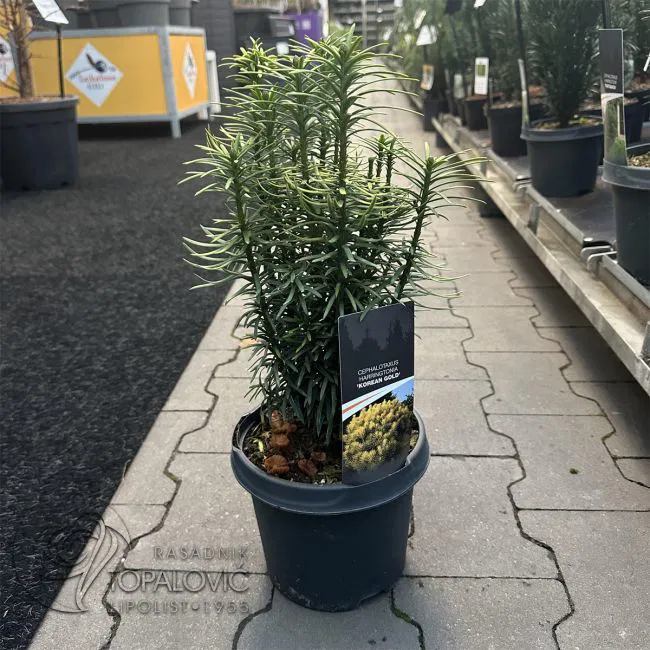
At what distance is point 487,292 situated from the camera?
3.44 meters

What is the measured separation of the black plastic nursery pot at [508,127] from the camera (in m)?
4.18

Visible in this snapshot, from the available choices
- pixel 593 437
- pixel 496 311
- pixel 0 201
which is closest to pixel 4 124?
pixel 0 201

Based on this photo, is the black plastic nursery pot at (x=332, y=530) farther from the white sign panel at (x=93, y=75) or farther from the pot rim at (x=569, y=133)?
the white sign panel at (x=93, y=75)

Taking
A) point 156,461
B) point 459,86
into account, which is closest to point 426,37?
point 459,86

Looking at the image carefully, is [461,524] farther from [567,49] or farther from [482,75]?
[482,75]

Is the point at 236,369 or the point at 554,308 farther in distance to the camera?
the point at 554,308

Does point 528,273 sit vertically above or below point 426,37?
below

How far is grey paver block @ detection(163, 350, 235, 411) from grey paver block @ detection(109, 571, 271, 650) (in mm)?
830

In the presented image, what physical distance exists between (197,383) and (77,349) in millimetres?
619

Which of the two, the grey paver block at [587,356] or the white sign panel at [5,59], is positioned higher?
the white sign panel at [5,59]

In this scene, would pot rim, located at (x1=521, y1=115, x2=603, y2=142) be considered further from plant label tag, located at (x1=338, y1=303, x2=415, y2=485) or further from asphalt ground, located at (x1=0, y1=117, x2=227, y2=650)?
plant label tag, located at (x1=338, y1=303, x2=415, y2=485)

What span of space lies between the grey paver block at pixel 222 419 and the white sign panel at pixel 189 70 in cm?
608

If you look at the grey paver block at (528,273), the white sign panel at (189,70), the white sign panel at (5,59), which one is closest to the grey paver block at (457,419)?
the grey paver block at (528,273)

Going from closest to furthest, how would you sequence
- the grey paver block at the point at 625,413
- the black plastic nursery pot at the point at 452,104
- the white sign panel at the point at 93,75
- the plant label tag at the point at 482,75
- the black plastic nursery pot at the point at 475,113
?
1. the grey paver block at the point at 625,413
2. the plant label tag at the point at 482,75
3. the black plastic nursery pot at the point at 475,113
4. the black plastic nursery pot at the point at 452,104
5. the white sign panel at the point at 93,75
